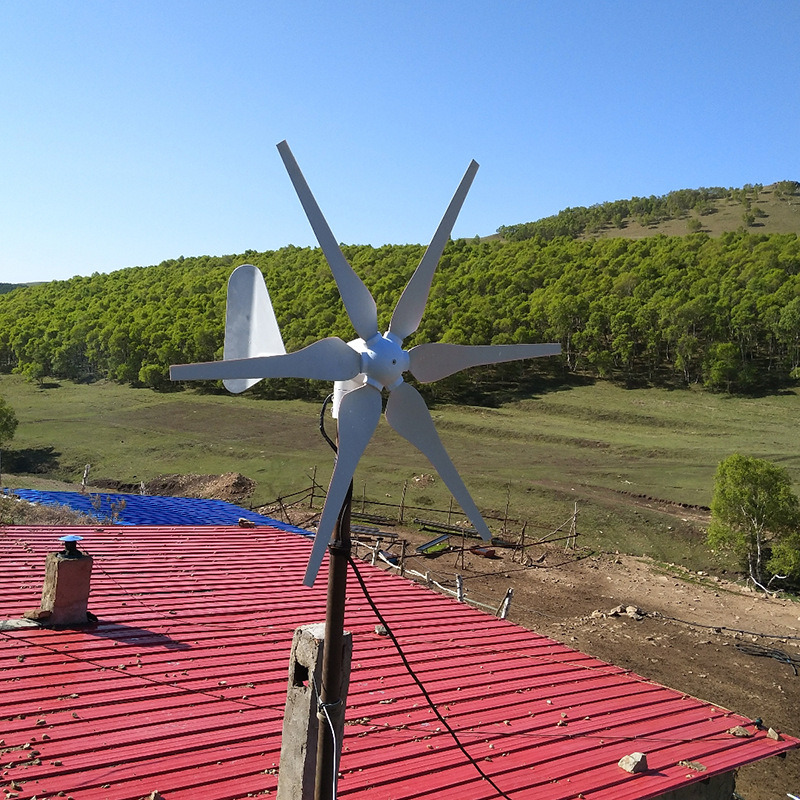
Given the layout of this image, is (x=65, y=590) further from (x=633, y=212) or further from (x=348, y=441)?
(x=633, y=212)

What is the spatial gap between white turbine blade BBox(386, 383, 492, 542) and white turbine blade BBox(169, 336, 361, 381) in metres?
0.86

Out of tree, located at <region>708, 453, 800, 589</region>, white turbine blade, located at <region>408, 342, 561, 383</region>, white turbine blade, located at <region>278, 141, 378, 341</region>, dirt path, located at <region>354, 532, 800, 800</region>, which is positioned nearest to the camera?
white turbine blade, located at <region>278, 141, 378, 341</region>

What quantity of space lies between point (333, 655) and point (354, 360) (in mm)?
2741

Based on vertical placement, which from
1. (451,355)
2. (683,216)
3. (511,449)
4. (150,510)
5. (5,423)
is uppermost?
(683,216)

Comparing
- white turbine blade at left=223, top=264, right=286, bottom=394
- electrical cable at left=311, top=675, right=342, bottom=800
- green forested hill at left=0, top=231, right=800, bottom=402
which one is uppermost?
green forested hill at left=0, top=231, right=800, bottom=402

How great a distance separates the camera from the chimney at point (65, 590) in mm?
11508

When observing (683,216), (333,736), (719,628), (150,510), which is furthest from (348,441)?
(683,216)

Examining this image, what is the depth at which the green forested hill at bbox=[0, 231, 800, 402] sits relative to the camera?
236 ft

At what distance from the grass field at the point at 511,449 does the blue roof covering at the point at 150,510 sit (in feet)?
48.2

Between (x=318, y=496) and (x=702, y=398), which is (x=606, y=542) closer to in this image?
(x=318, y=496)

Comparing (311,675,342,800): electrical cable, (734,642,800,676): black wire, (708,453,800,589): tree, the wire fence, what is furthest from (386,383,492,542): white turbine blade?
(708,453,800,589): tree

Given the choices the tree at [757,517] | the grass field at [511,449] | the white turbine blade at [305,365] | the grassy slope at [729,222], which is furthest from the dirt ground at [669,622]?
the grassy slope at [729,222]

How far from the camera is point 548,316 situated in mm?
82625

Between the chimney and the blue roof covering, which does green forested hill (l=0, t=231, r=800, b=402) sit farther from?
the chimney
